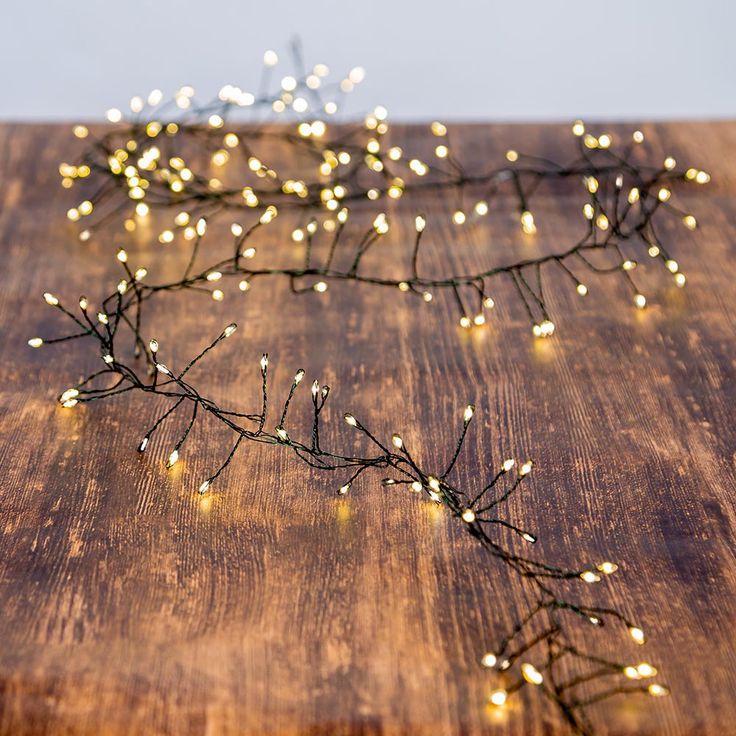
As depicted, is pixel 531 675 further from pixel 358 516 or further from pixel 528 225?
pixel 528 225

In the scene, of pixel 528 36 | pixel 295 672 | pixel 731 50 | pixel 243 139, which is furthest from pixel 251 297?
pixel 731 50

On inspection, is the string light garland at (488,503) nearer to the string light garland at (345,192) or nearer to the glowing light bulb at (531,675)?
the glowing light bulb at (531,675)

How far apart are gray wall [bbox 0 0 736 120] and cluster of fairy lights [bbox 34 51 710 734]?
4.41ft

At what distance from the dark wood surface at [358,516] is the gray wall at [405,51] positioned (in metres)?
1.71

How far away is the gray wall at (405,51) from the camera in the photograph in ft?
8.67

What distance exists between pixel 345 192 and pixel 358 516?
1.75ft

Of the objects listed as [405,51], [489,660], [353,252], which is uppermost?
[489,660]

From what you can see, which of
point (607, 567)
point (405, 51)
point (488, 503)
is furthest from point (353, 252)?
point (405, 51)

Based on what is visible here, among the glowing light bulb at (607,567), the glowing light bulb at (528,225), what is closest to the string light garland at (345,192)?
the glowing light bulb at (528,225)

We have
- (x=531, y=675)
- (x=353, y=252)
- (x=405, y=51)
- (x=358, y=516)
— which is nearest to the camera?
(x=531, y=675)

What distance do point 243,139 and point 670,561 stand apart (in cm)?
82

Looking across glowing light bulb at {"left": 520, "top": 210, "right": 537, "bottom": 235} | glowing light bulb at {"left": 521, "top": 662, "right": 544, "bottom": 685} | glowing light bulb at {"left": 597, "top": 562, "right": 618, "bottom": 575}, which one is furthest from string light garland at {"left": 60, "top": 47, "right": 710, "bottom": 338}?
glowing light bulb at {"left": 521, "top": 662, "right": 544, "bottom": 685}

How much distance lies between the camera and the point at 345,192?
1.18m

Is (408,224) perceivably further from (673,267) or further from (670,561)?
(670,561)
